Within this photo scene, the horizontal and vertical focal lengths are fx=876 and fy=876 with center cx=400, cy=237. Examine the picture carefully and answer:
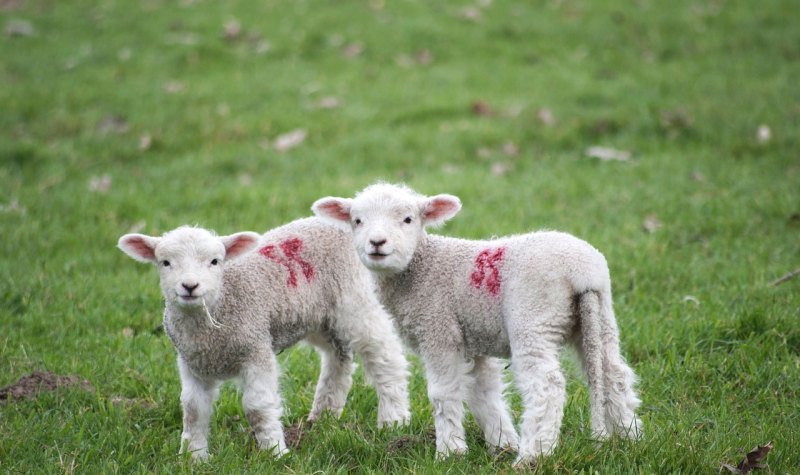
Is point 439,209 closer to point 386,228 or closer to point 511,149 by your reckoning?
point 386,228

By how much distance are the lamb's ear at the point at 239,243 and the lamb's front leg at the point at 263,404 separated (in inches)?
23.4

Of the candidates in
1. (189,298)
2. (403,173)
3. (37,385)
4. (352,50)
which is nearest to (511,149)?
(403,173)

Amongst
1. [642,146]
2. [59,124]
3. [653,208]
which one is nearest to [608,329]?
[653,208]

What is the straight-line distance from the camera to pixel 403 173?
10.4 metres

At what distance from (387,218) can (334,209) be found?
392mm

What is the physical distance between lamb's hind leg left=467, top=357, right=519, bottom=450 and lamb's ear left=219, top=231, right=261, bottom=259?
1.42 m

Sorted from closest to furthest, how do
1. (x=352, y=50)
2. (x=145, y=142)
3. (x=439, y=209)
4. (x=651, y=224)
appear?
(x=439, y=209), (x=651, y=224), (x=145, y=142), (x=352, y=50)

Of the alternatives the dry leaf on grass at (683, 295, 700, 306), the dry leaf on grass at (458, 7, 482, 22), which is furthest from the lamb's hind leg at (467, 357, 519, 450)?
the dry leaf on grass at (458, 7, 482, 22)

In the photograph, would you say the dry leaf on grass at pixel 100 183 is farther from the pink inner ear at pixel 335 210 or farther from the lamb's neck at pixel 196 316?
the pink inner ear at pixel 335 210

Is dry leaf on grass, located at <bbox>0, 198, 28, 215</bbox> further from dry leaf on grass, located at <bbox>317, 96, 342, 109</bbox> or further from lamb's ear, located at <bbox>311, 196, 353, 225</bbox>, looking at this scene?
lamb's ear, located at <bbox>311, 196, 353, 225</bbox>

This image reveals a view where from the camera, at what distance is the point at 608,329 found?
443 cm

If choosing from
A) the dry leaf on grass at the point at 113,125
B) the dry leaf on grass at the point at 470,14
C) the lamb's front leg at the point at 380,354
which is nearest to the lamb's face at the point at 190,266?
the lamb's front leg at the point at 380,354

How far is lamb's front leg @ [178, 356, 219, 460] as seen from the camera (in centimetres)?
491

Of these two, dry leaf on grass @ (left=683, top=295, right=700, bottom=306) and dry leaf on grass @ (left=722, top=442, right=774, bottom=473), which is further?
dry leaf on grass @ (left=683, top=295, right=700, bottom=306)
